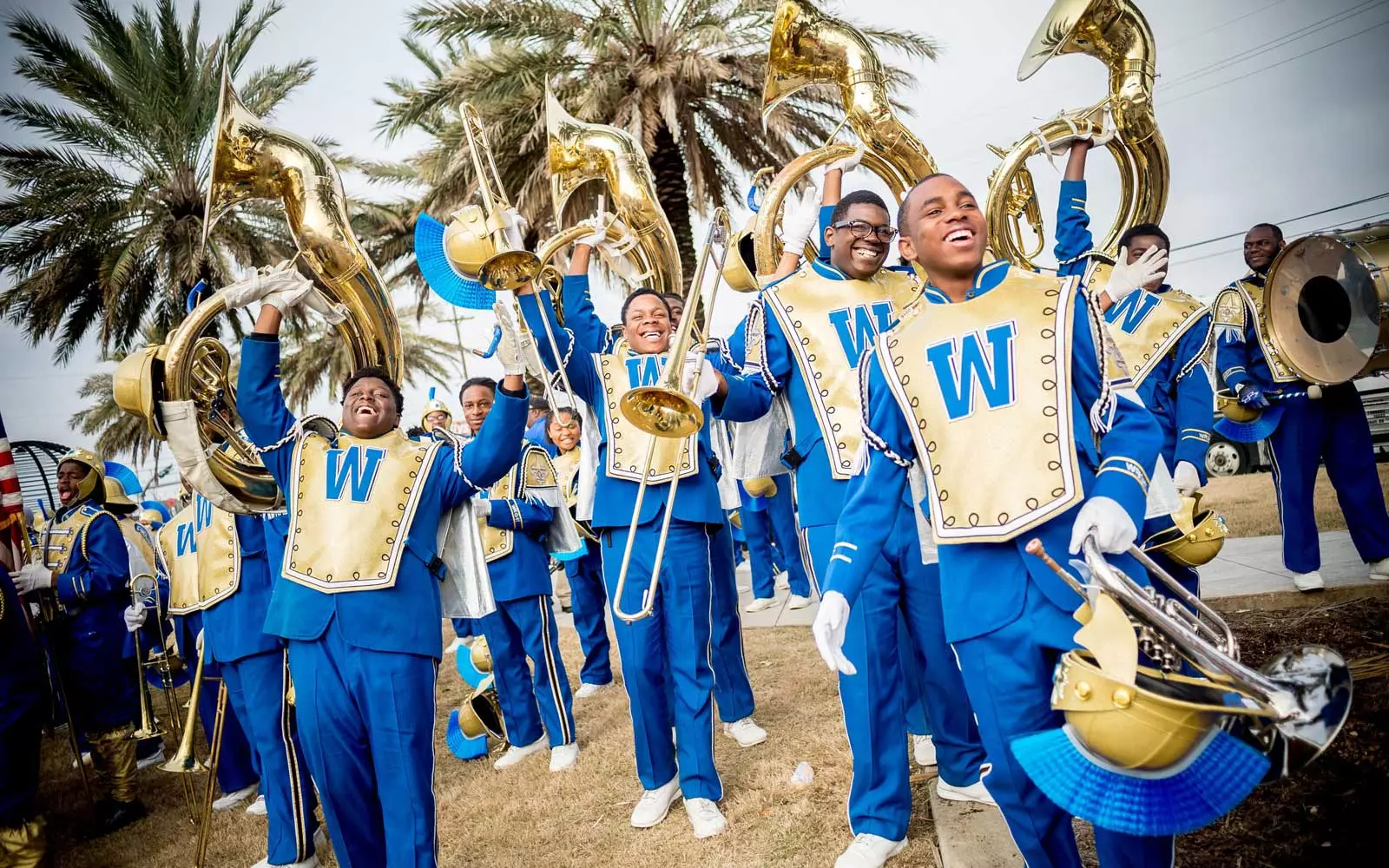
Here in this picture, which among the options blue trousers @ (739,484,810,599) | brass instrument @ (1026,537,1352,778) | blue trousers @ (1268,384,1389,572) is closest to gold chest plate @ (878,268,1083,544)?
brass instrument @ (1026,537,1352,778)

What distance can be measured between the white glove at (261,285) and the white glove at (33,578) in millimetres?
3421

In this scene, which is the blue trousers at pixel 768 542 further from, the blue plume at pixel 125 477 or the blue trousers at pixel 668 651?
the blue plume at pixel 125 477

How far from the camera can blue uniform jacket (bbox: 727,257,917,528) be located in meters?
3.63

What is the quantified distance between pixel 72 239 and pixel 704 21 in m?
10.6

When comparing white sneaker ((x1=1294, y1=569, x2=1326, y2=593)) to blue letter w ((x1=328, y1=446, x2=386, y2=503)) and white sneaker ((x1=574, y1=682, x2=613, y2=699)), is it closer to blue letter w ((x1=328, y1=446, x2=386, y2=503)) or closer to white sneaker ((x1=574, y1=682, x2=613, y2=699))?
white sneaker ((x1=574, y1=682, x2=613, y2=699))

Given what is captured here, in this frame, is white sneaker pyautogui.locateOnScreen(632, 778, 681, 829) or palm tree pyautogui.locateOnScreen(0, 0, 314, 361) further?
palm tree pyautogui.locateOnScreen(0, 0, 314, 361)

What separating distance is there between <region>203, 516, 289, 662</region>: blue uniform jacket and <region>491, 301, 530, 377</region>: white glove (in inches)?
62.4

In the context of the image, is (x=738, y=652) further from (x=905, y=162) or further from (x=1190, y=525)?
(x=905, y=162)

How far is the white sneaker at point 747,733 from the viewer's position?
4984 mm

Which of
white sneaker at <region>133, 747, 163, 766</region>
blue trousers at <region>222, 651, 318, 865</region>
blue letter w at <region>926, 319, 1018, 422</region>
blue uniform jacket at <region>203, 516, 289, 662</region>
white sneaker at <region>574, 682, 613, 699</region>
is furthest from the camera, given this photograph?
white sneaker at <region>133, 747, 163, 766</region>

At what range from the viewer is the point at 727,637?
199 inches

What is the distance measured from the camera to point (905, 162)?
4551 millimetres

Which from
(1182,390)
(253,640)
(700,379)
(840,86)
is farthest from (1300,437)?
(253,640)

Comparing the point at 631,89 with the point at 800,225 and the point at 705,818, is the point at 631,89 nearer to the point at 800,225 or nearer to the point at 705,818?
the point at 800,225
